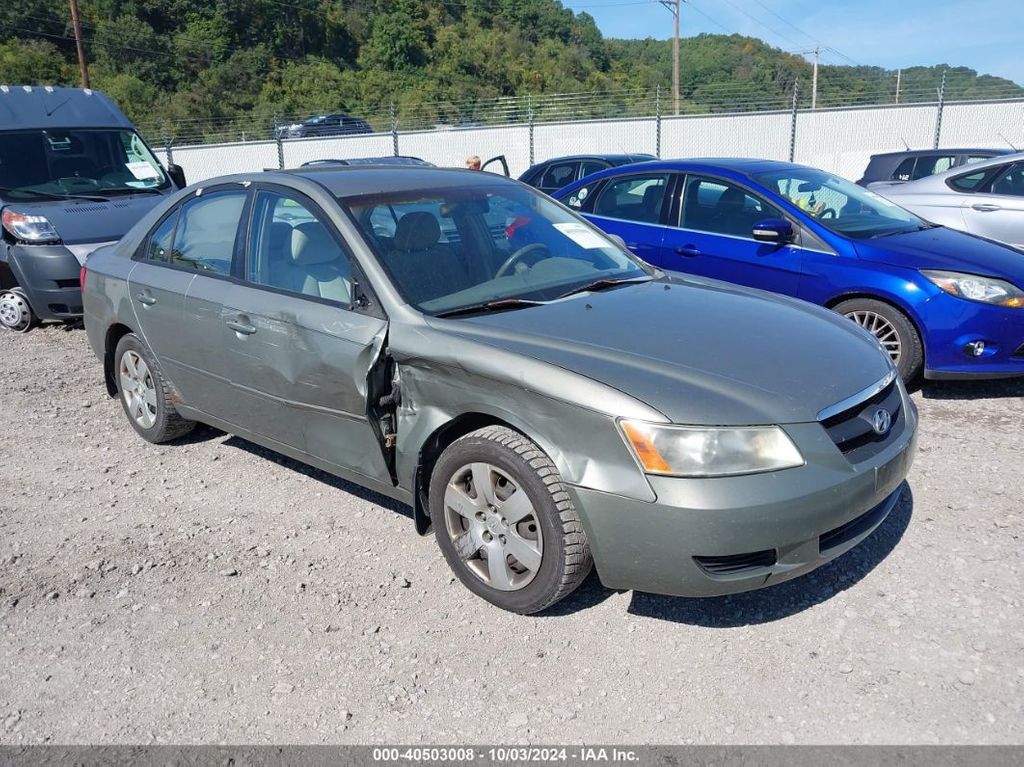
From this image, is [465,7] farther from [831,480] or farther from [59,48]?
[831,480]

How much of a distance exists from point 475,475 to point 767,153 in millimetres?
23539

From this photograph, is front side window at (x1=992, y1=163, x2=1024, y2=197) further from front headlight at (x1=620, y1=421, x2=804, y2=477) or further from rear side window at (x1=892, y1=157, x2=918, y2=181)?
front headlight at (x1=620, y1=421, x2=804, y2=477)

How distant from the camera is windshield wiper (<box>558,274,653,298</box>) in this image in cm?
376

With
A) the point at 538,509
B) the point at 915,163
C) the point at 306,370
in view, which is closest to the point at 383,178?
the point at 306,370

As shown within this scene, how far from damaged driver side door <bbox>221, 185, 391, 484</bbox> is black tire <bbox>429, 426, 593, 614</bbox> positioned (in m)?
0.54

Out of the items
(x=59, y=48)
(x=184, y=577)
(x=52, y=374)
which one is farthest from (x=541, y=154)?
(x=59, y=48)

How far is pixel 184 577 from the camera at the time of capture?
11.8ft

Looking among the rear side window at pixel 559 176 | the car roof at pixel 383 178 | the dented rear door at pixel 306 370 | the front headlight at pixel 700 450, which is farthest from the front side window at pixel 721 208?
the rear side window at pixel 559 176

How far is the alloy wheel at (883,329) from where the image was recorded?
538 centimetres

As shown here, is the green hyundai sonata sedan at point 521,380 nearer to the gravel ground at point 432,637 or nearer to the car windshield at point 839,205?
the gravel ground at point 432,637

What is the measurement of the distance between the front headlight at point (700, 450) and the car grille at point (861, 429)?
29 centimetres

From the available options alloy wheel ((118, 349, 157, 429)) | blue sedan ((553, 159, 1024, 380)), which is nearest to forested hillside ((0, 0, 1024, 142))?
blue sedan ((553, 159, 1024, 380))

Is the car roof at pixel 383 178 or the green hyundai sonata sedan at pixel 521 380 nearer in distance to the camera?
the green hyundai sonata sedan at pixel 521 380

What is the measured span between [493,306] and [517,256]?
485 millimetres
